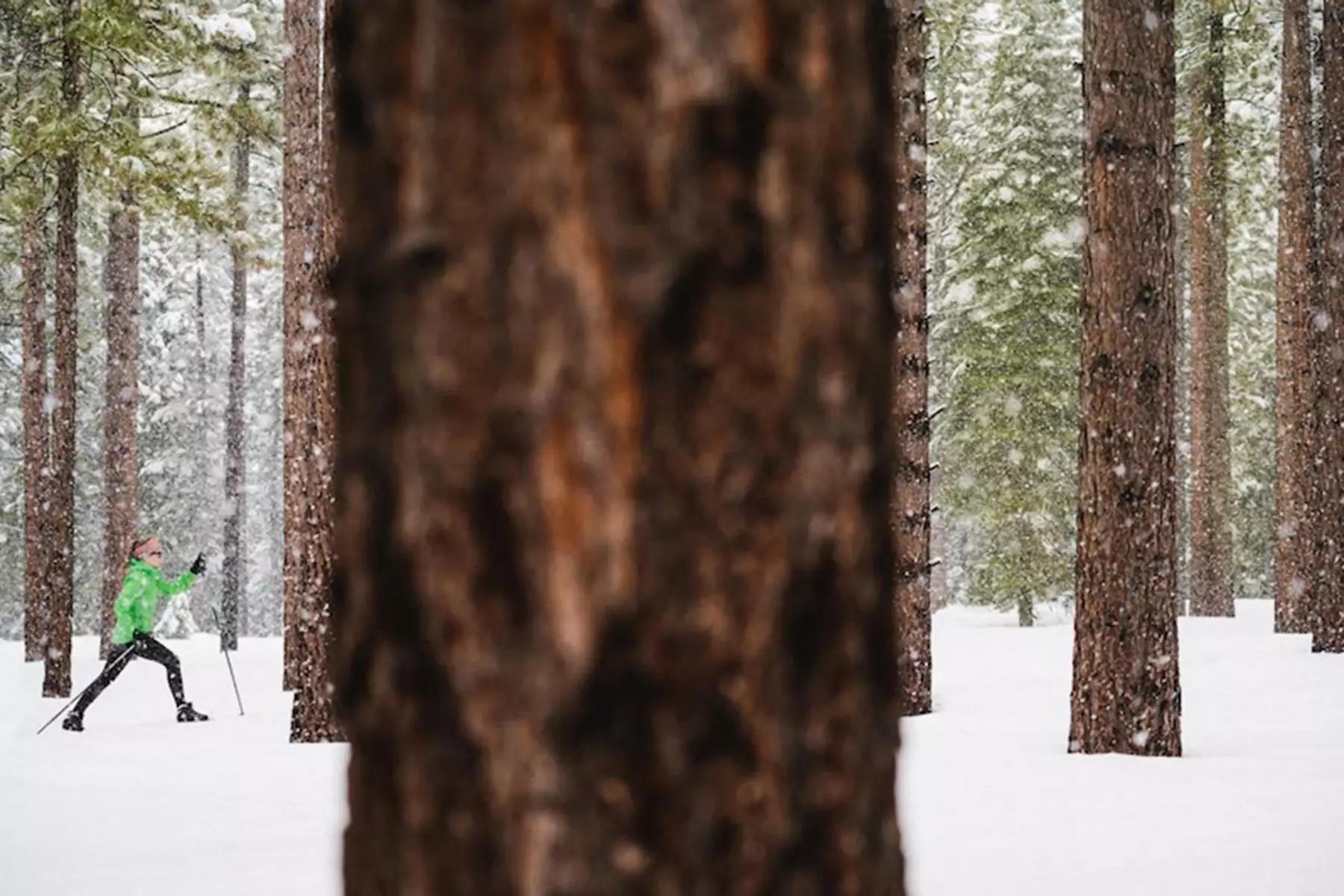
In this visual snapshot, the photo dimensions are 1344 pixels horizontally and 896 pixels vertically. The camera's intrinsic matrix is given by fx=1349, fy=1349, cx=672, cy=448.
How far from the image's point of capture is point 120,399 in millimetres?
18922

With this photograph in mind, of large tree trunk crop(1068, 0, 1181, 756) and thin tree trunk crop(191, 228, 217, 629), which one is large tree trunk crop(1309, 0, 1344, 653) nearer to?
large tree trunk crop(1068, 0, 1181, 756)

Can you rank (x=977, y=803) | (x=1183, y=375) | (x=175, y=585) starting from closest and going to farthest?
(x=977, y=803) < (x=175, y=585) < (x=1183, y=375)

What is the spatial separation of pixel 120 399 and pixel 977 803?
16.1 metres

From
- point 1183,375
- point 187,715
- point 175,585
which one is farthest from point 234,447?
point 1183,375

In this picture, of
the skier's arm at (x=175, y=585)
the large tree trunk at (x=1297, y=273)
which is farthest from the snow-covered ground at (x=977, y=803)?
the large tree trunk at (x=1297, y=273)

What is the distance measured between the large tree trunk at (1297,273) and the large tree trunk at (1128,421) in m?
8.50

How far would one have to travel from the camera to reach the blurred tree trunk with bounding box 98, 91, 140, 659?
18.9m

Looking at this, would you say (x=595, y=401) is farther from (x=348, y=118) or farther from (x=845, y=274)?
(x=348, y=118)

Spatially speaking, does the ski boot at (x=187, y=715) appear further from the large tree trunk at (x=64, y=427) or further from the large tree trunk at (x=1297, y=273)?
the large tree trunk at (x=1297, y=273)

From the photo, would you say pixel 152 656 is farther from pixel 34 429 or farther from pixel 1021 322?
pixel 1021 322

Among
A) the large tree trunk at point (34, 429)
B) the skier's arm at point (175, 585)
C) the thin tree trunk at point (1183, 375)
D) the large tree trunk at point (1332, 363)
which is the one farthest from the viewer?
the thin tree trunk at point (1183, 375)

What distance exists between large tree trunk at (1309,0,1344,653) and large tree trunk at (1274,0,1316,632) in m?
0.84

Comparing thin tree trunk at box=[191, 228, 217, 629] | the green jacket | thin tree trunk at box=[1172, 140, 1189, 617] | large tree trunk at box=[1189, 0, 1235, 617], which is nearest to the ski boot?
the green jacket

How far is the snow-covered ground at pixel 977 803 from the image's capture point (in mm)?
4570
